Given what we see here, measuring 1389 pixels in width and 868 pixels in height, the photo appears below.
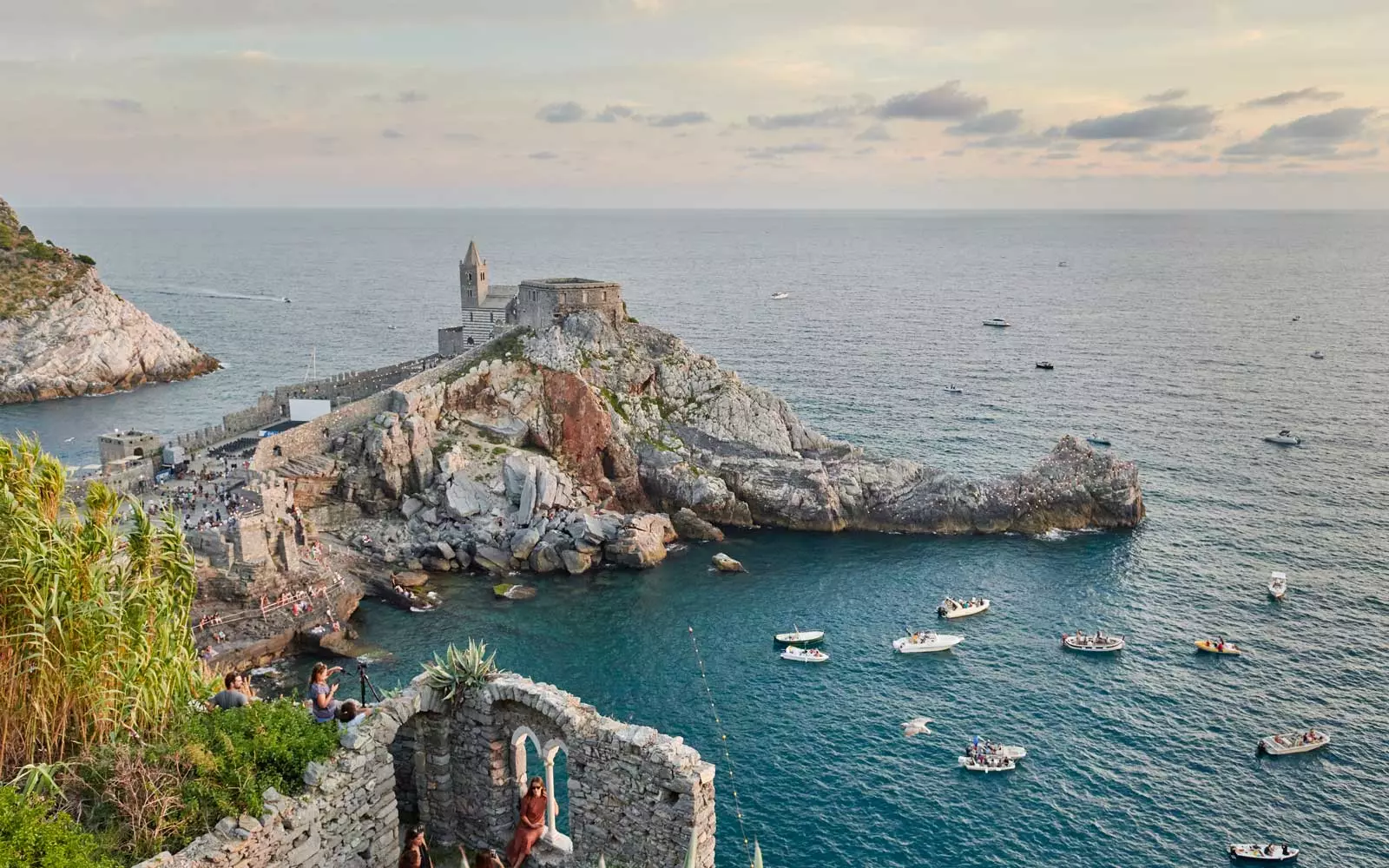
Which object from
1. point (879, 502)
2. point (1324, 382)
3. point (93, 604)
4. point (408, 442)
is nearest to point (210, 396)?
point (408, 442)

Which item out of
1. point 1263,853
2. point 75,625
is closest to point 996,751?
A: point 1263,853

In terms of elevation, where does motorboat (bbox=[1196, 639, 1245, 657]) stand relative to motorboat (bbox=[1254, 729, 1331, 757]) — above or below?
above

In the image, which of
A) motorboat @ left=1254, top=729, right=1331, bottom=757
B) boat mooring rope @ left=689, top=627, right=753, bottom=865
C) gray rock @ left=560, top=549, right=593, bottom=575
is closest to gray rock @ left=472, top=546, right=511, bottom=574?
gray rock @ left=560, top=549, right=593, bottom=575

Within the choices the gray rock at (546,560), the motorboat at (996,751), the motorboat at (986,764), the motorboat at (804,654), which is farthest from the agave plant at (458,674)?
the gray rock at (546,560)

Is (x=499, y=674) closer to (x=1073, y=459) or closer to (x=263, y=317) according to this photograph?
(x=1073, y=459)

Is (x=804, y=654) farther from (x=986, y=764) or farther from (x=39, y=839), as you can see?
(x=39, y=839)

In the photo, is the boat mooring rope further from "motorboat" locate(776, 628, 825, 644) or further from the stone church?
the stone church
